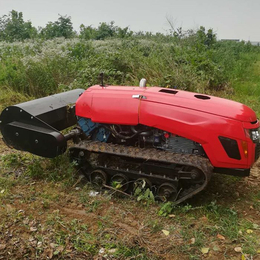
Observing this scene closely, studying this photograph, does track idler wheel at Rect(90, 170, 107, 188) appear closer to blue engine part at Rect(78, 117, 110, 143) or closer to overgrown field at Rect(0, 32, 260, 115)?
blue engine part at Rect(78, 117, 110, 143)

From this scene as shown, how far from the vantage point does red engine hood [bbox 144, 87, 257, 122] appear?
11.5ft

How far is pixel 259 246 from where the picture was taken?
3.05m

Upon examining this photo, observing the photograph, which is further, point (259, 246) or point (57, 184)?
point (57, 184)

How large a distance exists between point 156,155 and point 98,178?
88 cm

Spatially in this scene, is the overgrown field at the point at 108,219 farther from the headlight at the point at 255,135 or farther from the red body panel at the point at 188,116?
the headlight at the point at 255,135

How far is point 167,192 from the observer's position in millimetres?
3725

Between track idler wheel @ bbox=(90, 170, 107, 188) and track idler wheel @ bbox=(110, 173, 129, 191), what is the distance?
104 millimetres

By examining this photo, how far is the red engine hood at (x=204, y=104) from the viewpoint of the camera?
11.5 feet

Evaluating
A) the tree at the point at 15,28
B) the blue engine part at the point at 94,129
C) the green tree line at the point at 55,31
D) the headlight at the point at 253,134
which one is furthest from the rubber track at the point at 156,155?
the tree at the point at 15,28

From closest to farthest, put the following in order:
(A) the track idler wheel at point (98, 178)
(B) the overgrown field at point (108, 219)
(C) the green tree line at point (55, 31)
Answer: (B) the overgrown field at point (108, 219), (A) the track idler wheel at point (98, 178), (C) the green tree line at point (55, 31)

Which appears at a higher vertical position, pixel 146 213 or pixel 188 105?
pixel 188 105

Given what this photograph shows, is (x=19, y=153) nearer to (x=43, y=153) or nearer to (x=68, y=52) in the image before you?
(x=43, y=153)

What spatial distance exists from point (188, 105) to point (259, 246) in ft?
5.17

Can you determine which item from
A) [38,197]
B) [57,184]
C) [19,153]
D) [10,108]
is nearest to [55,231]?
[38,197]
